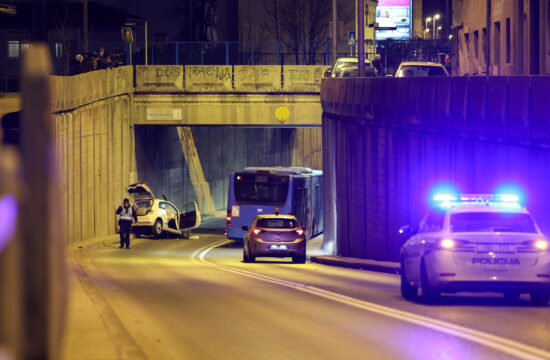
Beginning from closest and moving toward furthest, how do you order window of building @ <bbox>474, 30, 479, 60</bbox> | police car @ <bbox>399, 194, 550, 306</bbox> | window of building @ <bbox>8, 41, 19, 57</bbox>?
police car @ <bbox>399, 194, 550, 306</bbox> → window of building @ <bbox>474, 30, 479, 60</bbox> → window of building @ <bbox>8, 41, 19, 57</bbox>

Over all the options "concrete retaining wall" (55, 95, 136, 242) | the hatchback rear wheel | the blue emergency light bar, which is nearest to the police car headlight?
the blue emergency light bar

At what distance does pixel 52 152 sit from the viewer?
2602mm

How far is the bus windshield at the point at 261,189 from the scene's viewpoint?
126ft

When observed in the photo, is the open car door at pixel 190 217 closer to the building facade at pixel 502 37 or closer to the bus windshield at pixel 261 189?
the bus windshield at pixel 261 189

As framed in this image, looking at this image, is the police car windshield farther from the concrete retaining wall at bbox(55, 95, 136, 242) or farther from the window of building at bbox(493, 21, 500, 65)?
the window of building at bbox(493, 21, 500, 65)

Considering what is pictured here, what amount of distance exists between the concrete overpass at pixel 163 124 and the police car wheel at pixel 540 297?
20144mm

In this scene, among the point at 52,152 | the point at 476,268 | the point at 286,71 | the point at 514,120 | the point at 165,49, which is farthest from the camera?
the point at 165,49

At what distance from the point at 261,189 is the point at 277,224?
10.4 metres

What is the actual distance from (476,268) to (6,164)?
10.8m

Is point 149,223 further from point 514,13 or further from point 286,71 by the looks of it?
point 514,13

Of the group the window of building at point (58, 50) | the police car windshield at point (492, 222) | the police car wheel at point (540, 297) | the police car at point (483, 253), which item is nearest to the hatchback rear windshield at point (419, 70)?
the window of building at point (58, 50)

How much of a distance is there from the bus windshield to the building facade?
10.8m

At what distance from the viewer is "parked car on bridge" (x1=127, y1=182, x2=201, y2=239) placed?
132ft

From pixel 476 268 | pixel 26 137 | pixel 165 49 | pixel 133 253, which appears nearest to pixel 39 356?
pixel 26 137
